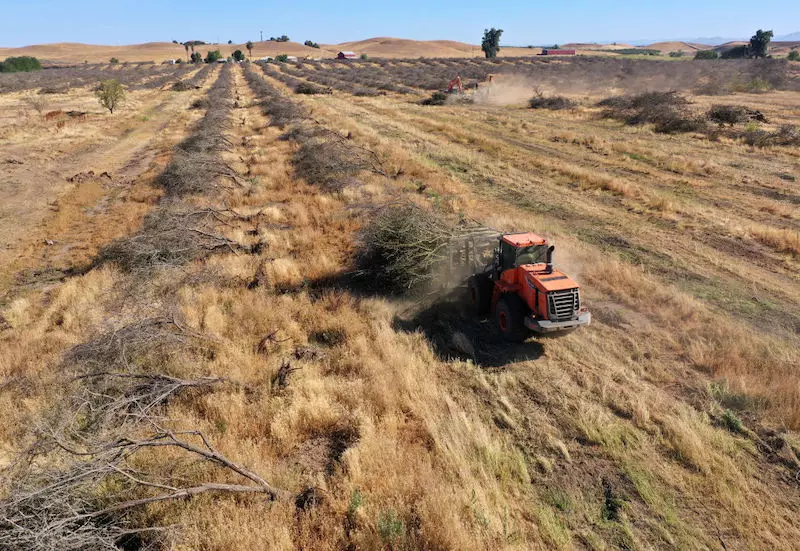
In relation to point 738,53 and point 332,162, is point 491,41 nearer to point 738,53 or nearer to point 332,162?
point 738,53

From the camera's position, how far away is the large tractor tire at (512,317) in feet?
25.7

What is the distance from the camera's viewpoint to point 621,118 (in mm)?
31906

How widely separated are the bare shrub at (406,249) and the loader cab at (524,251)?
165cm

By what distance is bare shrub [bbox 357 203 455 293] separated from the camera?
9.56 m

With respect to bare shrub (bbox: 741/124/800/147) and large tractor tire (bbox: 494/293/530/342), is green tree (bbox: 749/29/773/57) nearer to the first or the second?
bare shrub (bbox: 741/124/800/147)

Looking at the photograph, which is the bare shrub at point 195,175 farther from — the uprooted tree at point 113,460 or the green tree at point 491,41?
the green tree at point 491,41

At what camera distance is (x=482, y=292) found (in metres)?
8.98

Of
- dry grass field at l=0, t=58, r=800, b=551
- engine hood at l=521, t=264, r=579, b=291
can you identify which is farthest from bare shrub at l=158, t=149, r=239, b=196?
engine hood at l=521, t=264, r=579, b=291

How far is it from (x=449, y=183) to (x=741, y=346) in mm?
12285

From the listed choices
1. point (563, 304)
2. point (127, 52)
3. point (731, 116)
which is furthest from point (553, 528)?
point (127, 52)

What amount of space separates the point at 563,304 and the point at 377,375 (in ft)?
10.7

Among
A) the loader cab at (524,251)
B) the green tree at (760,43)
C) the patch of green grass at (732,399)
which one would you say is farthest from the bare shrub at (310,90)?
the green tree at (760,43)

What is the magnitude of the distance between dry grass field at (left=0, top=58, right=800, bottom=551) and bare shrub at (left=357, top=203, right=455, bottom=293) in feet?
1.33

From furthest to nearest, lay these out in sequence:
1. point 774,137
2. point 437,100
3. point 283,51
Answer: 1. point 283,51
2. point 437,100
3. point 774,137
